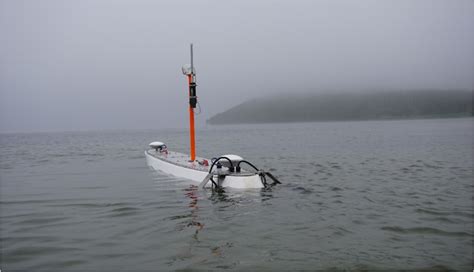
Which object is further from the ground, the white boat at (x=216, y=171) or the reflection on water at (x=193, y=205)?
the white boat at (x=216, y=171)

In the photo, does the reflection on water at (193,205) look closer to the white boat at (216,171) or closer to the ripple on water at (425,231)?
the white boat at (216,171)

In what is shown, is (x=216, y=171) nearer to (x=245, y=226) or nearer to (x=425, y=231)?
(x=245, y=226)

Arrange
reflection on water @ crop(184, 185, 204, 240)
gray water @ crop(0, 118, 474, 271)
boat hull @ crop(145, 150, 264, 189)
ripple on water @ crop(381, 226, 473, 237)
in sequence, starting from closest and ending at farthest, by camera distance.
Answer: gray water @ crop(0, 118, 474, 271)
ripple on water @ crop(381, 226, 473, 237)
reflection on water @ crop(184, 185, 204, 240)
boat hull @ crop(145, 150, 264, 189)

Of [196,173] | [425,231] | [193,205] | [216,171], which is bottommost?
[193,205]

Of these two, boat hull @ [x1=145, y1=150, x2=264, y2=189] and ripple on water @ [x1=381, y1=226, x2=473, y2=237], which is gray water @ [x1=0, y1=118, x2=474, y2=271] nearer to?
ripple on water @ [x1=381, y1=226, x2=473, y2=237]

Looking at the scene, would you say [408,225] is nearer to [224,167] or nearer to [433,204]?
[433,204]

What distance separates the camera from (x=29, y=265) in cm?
634

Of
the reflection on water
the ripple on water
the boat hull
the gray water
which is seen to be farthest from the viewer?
the boat hull

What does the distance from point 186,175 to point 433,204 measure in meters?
10.4

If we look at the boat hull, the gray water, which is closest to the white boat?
the boat hull

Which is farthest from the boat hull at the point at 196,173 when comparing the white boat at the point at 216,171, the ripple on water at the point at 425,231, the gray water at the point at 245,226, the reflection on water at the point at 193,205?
the ripple on water at the point at 425,231

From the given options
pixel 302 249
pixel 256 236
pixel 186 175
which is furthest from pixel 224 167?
pixel 302 249

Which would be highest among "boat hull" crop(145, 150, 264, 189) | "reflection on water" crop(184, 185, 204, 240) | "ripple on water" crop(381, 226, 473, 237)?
"boat hull" crop(145, 150, 264, 189)

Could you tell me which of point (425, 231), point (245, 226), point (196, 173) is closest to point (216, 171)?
point (196, 173)
